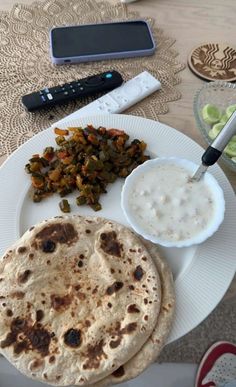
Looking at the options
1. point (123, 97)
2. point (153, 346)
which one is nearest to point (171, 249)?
point (153, 346)

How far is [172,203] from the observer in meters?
1.14

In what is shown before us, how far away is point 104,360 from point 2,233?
0.41 meters

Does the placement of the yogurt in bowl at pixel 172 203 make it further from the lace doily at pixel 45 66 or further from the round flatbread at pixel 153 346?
the lace doily at pixel 45 66

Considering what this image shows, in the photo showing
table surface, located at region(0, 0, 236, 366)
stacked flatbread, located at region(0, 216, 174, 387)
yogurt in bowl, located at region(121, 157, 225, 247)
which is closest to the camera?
stacked flatbread, located at region(0, 216, 174, 387)

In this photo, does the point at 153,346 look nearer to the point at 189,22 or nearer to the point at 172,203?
the point at 172,203

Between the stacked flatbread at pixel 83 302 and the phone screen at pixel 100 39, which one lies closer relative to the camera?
the stacked flatbread at pixel 83 302

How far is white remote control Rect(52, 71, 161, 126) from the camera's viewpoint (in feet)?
4.50

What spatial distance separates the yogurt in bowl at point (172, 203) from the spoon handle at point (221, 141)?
9cm

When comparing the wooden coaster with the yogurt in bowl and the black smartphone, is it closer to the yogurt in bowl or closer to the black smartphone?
the black smartphone

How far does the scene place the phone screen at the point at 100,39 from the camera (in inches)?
59.1

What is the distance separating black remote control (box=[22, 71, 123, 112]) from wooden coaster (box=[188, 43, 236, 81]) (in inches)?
10.8

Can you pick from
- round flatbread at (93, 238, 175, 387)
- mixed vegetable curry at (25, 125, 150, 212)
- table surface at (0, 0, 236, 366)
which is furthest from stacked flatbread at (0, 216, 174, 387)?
table surface at (0, 0, 236, 366)

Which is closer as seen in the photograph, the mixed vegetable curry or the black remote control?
the mixed vegetable curry

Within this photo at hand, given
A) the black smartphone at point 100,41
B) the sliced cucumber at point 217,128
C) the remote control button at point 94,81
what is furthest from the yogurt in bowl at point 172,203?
the black smartphone at point 100,41
